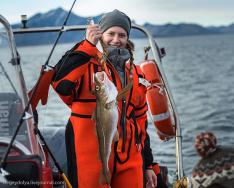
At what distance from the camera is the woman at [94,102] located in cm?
396

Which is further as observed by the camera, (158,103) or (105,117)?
(158,103)

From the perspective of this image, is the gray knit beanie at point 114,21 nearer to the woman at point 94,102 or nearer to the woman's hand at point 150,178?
the woman at point 94,102

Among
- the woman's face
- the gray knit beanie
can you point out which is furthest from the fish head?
the gray knit beanie

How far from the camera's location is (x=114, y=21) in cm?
417

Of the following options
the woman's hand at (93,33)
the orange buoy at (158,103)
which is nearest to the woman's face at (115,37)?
the woman's hand at (93,33)

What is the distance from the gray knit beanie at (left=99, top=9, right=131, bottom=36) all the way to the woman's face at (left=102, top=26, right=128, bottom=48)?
33 millimetres

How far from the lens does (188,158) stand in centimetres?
1388

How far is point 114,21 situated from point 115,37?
137 millimetres

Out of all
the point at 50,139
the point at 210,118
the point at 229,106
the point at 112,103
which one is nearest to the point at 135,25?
the point at 50,139

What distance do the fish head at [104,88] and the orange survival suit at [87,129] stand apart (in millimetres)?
343

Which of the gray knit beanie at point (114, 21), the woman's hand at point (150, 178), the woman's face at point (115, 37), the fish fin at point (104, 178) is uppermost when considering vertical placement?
the gray knit beanie at point (114, 21)

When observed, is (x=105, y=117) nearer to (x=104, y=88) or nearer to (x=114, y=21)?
(x=104, y=88)

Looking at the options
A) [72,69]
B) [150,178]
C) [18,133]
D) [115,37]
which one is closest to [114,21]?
[115,37]

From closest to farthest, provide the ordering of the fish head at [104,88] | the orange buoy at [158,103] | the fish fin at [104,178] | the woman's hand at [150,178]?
the fish head at [104,88] < the fish fin at [104,178] < the woman's hand at [150,178] < the orange buoy at [158,103]
